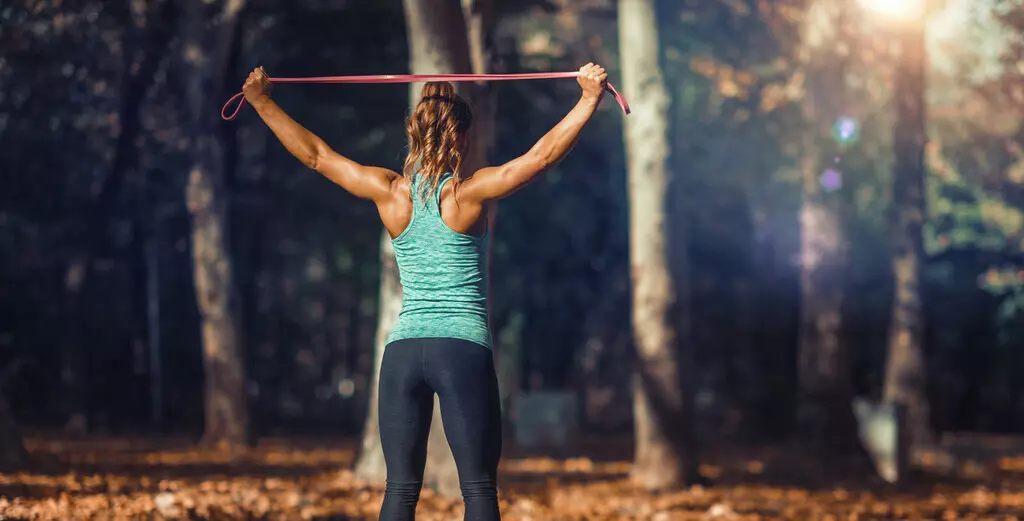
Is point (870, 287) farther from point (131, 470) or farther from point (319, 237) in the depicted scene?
point (131, 470)

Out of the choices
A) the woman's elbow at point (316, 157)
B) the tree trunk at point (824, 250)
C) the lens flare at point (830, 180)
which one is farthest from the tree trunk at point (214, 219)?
the woman's elbow at point (316, 157)

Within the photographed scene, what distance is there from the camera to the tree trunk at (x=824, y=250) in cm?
1462

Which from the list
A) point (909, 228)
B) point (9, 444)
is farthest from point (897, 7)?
point (9, 444)

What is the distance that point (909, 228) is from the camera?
665 inches

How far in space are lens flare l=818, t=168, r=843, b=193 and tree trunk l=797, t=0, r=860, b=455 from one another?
0.04 m

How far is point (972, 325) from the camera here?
79.5ft

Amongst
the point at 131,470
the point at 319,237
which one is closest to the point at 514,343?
the point at 319,237

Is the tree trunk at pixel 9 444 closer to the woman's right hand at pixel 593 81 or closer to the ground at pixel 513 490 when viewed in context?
the ground at pixel 513 490

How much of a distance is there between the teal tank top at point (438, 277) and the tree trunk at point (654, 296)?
26.7 feet

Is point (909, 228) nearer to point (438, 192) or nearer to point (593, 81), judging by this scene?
point (593, 81)

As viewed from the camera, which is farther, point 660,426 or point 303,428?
point 303,428

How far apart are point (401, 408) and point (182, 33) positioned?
14.6 m

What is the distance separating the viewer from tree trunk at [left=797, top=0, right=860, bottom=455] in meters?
14.6

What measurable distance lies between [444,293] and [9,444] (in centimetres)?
756
